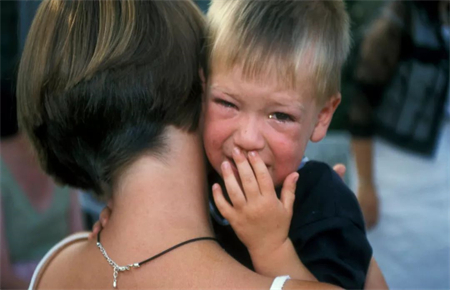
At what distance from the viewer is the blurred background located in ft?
10.5

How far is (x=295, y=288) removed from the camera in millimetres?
1385

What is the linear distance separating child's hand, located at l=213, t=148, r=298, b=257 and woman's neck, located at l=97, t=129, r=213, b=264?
0.09m

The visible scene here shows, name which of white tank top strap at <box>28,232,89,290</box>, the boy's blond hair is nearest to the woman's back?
white tank top strap at <box>28,232,89,290</box>

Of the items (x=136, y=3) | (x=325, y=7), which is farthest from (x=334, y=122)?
(x=136, y=3)

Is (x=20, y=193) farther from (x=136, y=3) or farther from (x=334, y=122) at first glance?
(x=334, y=122)

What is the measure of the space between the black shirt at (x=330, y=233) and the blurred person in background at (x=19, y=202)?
5.70 ft

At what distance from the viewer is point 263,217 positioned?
5.18ft

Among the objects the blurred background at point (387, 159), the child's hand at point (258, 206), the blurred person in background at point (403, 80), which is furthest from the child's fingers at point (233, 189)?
the blurred person in background at point (403, 80)

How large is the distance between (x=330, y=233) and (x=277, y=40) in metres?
0.53

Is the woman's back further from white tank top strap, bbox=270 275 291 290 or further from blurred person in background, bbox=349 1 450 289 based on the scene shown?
blurred person in background, bbox=349 1 450 289

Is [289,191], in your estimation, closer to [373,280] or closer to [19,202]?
[373,280]

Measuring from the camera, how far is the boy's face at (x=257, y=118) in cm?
161

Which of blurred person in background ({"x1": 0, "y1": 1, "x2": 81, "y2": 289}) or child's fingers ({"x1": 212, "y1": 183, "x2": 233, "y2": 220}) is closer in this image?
child's fingers ({"x1": 212, "y1": 183, "x2": 233, "y2": 220})

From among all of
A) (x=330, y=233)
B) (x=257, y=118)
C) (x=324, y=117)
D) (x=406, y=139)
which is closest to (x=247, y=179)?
(x=257, y=118)
